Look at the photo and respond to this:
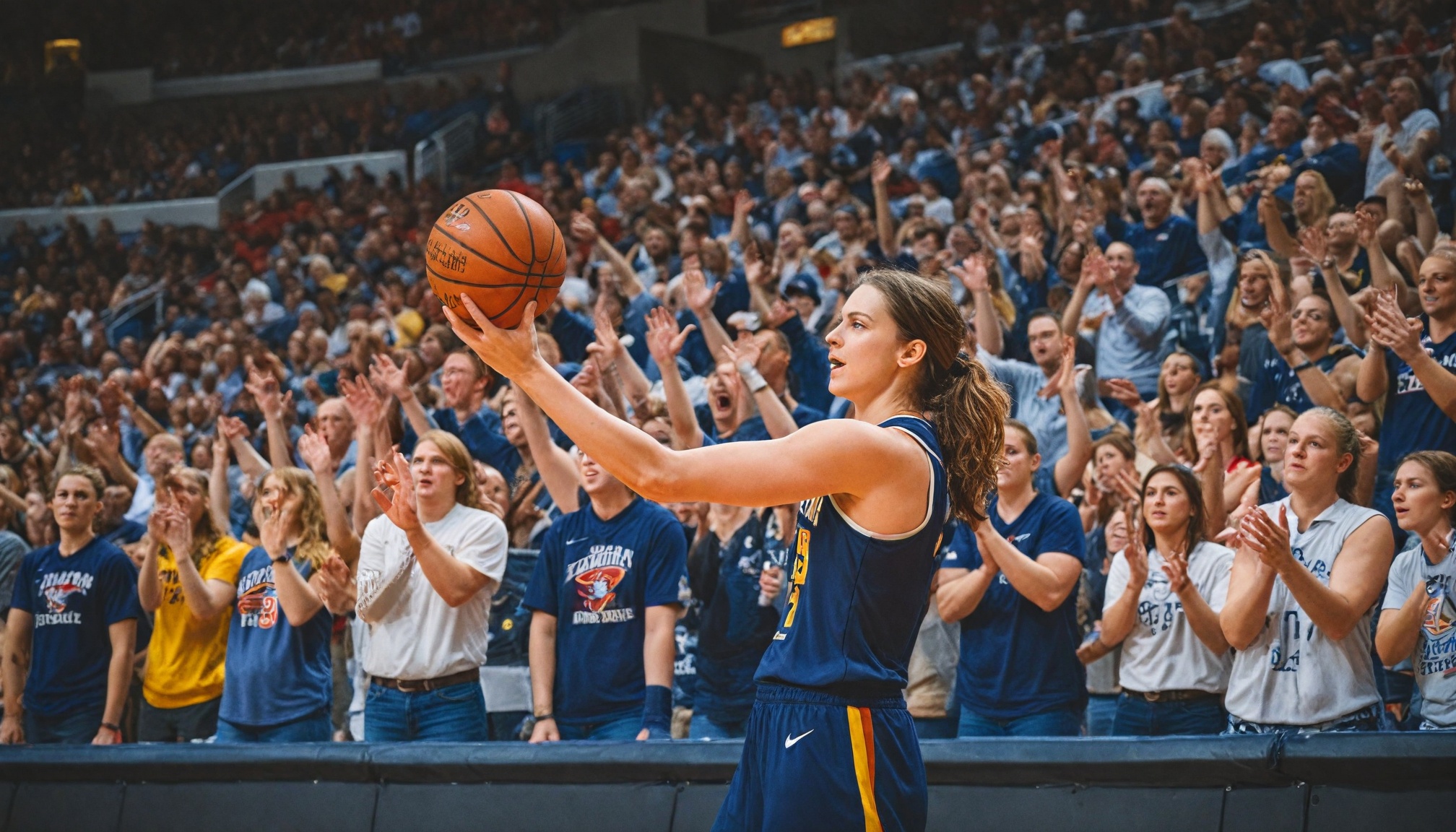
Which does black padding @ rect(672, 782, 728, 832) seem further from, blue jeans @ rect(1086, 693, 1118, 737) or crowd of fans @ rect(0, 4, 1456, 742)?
blue jeans @ rect(1086, 693, 1118, 737)

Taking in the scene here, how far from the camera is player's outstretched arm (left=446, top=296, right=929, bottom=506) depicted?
246 cm

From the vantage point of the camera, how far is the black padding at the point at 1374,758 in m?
3.60

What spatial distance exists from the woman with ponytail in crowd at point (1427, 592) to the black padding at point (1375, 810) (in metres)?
0.77

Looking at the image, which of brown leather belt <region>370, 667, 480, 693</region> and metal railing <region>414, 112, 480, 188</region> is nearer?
brown leather belt <region>370, 667, 480, 693</region>

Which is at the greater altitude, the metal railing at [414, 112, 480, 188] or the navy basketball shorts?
the metal railing at [414, 112, 480, 188]

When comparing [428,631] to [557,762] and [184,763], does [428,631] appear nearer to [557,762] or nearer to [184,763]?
[557,762]

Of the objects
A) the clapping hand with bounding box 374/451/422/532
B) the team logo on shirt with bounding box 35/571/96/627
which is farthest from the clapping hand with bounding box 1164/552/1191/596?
the team logo on shirt with bounding box 35/571/96/627

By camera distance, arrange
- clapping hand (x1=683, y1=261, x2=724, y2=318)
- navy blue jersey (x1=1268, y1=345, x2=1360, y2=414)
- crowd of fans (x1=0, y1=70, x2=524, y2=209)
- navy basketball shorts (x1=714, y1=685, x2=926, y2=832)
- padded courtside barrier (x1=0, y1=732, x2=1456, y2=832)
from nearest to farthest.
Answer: navy basketball shorts (x1=714, y1=685, x2=926, y2=832)
padded courtside barrier (x1=0, y1=732, x2=1456, y2=832)
navy blue jersey (x1=1268, y1=345, x2=1360, y2=414)
clapping hand (x1=683, y1=261, x2=724, y2=318)
crowd of fans (x1=0, y1=70, x2=524, y2=209)

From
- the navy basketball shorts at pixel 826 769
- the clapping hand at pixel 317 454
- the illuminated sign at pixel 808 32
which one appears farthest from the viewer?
the illuminated sign at pixel 808 32

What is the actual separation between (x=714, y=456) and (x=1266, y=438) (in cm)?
386

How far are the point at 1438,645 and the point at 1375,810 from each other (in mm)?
940

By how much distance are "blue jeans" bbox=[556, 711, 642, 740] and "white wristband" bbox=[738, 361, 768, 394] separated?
146 centimetres

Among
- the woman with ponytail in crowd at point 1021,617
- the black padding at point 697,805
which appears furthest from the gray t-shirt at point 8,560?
the woman with ponytail in crowd at point 1021,617

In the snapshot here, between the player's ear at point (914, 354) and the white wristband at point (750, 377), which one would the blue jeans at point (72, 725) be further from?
the player's ear at point (914, 354)
